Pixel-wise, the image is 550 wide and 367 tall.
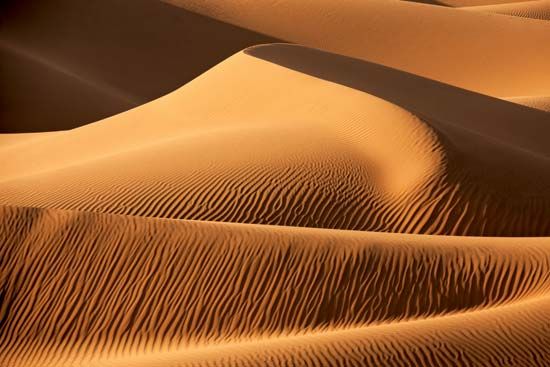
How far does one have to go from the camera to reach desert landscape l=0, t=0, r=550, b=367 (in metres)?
6.57

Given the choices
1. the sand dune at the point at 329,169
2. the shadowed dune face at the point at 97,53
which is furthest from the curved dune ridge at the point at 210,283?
the shadowed dune face at the point at 97,53

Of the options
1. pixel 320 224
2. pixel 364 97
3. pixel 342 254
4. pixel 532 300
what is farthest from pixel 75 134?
pixel 532 300

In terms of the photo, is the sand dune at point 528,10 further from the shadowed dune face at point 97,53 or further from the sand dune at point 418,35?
the shadowed dune face at point 97,53

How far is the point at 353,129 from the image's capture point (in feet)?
41.3

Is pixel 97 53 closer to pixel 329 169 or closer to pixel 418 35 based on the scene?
pixel 418 35

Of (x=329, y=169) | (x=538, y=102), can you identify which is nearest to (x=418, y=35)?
(x=538, y=102)

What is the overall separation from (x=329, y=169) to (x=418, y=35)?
725 inches

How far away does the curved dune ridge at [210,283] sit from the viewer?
688cm

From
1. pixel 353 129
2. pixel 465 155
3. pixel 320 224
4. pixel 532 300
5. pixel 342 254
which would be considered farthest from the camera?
pixel 353 129

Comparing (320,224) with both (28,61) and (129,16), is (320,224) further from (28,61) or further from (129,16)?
(129,16)

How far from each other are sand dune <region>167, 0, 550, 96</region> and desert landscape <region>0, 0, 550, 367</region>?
28.9 ft

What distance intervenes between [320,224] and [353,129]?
2744 millimetres

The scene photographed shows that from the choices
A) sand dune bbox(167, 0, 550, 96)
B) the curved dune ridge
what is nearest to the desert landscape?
the curved dune ridge

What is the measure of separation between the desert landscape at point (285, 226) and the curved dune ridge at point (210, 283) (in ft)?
0.05
